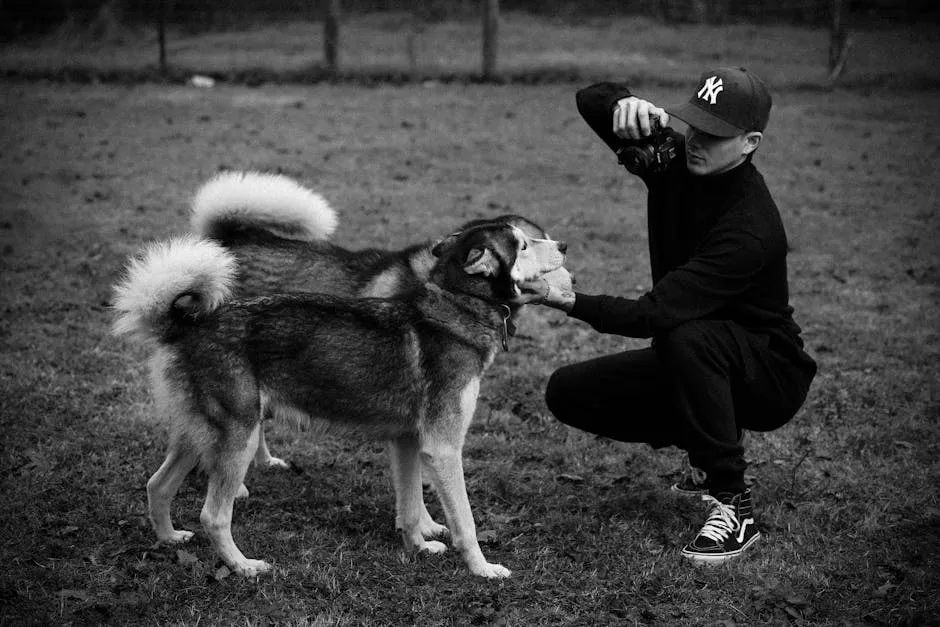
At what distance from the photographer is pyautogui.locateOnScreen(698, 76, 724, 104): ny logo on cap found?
13.7ft

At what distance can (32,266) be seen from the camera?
27.5ft

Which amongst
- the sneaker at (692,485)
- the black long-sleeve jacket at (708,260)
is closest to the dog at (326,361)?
the black long-sleeve jacket at (708,260)

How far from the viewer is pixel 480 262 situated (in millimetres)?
4133

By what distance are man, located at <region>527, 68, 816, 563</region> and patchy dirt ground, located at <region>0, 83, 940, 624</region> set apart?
491mm

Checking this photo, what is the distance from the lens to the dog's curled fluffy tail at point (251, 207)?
4922mm

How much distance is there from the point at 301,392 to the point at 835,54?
19658mm

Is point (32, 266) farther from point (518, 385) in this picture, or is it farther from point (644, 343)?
point (644, 343)

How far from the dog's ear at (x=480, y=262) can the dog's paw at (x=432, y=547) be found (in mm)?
1318

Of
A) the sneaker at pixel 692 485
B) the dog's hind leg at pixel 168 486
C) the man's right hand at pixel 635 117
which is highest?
the man's right hand at pixel 635 117

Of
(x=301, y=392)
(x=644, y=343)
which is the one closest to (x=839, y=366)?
(x=644, y=343)

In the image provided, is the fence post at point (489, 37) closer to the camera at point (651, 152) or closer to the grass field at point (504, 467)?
the grass field at point (504, 467)

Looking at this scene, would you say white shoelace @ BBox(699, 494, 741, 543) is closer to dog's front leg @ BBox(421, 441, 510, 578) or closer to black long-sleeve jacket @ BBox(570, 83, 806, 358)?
black long-sleeve jacket @ BBox(570, 83, 806, 358)

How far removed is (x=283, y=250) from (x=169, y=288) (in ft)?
3.93

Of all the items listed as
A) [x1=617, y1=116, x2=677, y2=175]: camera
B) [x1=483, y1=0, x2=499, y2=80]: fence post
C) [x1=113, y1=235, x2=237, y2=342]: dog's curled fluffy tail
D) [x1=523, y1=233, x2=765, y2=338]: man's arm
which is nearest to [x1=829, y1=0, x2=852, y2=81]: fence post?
[x1=483, y1=0, x2=499, y2=80]: fence post
